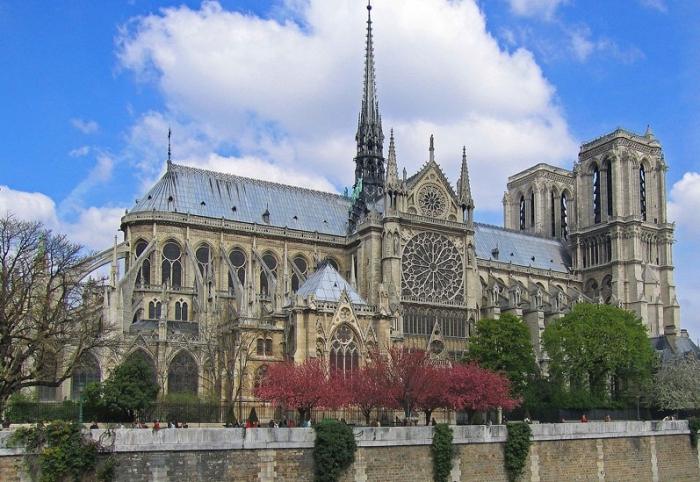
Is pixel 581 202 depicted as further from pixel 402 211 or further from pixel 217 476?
pixel 217 476

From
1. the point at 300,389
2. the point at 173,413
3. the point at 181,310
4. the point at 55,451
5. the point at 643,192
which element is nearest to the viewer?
the point at 55,451

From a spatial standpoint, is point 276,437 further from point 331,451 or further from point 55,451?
point 55,451

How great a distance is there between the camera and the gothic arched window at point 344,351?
51234 millimetres

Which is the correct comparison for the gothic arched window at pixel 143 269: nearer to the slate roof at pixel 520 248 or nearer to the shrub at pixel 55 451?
the slate roof at pixel 520 248

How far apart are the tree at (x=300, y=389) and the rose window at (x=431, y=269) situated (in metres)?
22.5

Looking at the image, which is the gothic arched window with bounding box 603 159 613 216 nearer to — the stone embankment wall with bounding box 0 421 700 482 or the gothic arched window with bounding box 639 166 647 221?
the gothic arched window with bounding box 639 166 647 221

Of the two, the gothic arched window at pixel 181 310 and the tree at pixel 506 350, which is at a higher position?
the gothic arched window at pixel 181 310

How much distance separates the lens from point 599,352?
6178 cm

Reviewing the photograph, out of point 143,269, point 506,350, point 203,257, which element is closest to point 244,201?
point 203,257

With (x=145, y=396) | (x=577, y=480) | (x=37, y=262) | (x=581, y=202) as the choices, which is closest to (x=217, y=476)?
(x=145, y=396)

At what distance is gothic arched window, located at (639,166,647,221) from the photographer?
293 feet

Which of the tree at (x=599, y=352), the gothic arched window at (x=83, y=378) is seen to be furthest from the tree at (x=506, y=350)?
the gothic arched window at (x=83, y=378)

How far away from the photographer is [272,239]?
227 ft

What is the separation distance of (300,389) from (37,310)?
12.5 meters
